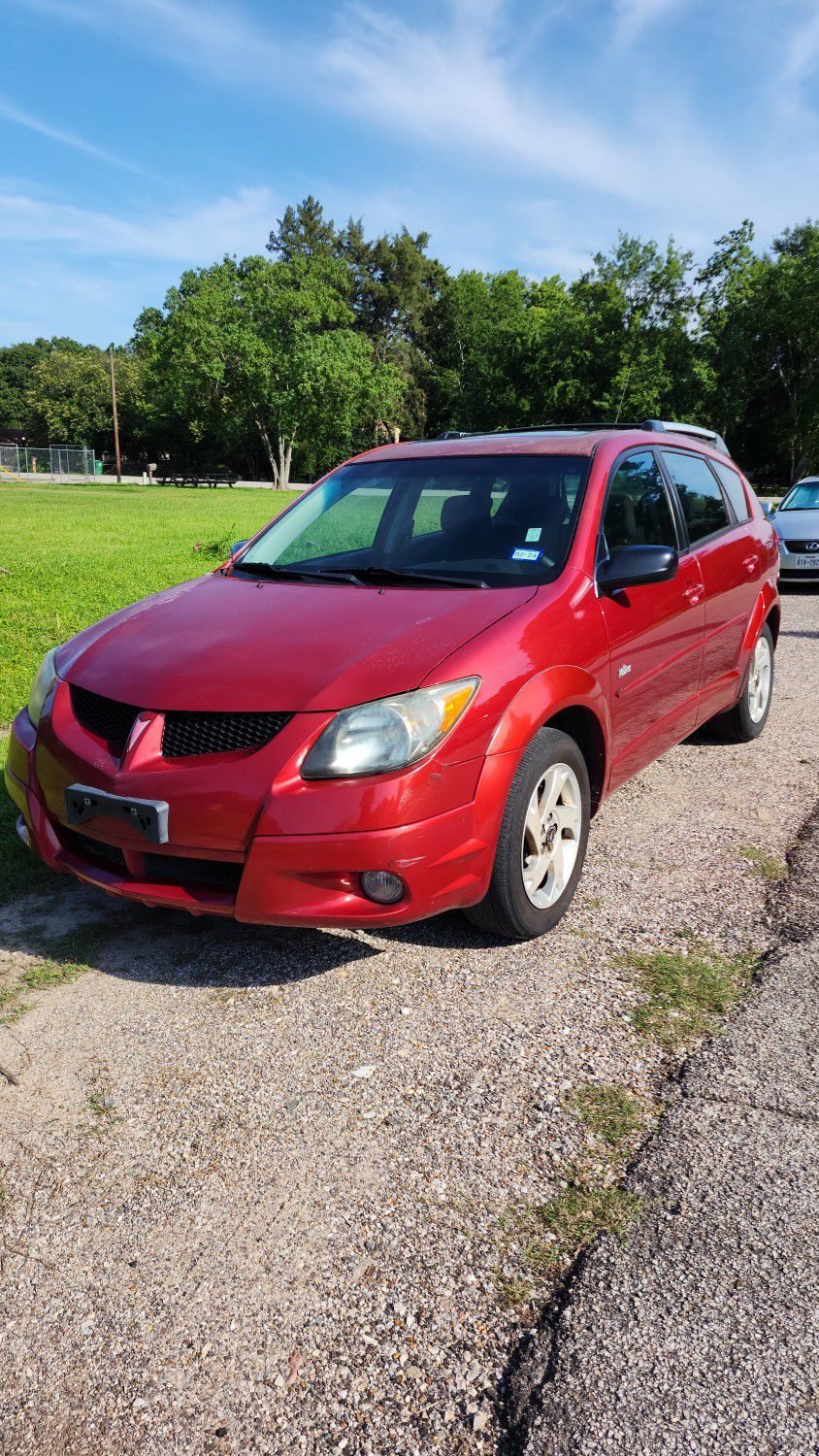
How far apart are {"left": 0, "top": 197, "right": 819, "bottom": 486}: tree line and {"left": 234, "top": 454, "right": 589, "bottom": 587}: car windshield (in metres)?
44.1

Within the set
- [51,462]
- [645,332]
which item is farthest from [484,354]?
[51,462]

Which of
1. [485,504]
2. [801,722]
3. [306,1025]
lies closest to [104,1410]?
[306,1025]

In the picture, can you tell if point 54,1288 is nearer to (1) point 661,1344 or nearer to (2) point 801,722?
(1) point 661,1344

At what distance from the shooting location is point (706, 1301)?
1.92 m

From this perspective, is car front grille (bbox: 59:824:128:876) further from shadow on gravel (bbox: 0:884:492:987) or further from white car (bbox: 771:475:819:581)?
white car (bbox: 771:475:819:581)

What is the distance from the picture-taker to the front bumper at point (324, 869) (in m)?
2.78

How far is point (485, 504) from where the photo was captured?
158 inches

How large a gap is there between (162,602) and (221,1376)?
277cm

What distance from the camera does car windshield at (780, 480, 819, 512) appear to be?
1398cm

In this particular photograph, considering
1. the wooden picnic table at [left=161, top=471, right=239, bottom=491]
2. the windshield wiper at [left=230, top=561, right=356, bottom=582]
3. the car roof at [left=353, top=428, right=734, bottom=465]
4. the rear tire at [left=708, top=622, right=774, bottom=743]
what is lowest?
the rear tire at [left=708, top=622, right=774, bottom=743]

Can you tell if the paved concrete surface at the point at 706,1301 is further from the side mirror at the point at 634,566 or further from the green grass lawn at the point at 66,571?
the green grass lawn at the point at 66,571

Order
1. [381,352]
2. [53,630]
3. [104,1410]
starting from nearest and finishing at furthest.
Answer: [104,1410] < [53,630] < [381,352]

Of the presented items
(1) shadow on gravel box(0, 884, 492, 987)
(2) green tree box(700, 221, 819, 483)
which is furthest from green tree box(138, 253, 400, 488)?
(1) shadow on gravel box(0, 884, 492, 987)

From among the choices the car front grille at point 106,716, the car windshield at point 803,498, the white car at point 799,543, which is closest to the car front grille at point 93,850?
the car front grille at point 106,716
